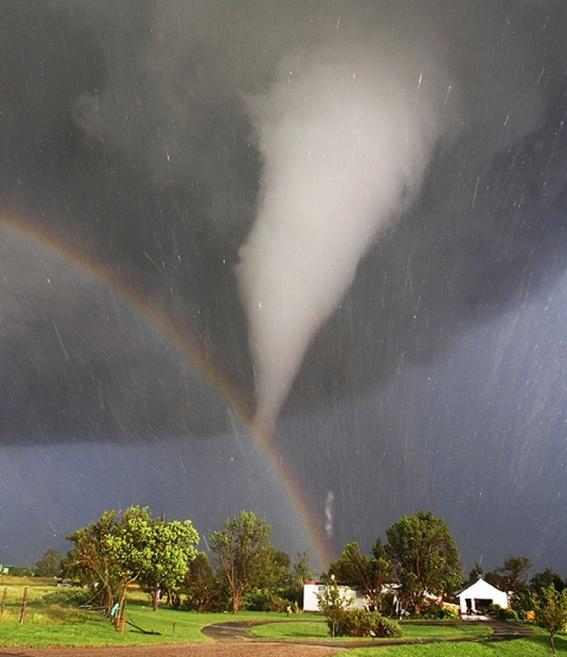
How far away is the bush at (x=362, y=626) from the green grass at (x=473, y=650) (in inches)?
284

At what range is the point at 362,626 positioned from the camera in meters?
44.7

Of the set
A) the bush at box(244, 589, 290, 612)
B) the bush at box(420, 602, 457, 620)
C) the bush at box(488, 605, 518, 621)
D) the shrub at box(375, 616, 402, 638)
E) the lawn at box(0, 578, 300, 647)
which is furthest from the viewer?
A: the bush at box(244, 589, 290, 612)

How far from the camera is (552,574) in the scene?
504 ft

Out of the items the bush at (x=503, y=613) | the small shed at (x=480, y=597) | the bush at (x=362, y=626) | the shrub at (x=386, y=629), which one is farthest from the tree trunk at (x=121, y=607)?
the small shed at (x=480, y=597)

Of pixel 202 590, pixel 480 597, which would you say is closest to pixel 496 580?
pixel 480 597

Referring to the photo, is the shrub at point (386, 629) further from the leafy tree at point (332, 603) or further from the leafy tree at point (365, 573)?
the leafy tree at point (365, 573)

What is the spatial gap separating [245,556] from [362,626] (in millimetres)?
51989

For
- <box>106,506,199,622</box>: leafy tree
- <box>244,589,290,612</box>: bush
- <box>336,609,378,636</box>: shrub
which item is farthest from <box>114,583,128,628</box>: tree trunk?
<box>244,589,290,612</box>: bush

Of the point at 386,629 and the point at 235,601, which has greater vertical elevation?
the point at 235,601

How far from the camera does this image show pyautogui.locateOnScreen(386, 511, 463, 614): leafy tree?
8894cm

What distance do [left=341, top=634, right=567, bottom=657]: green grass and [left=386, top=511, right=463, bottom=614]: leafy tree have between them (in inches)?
1628

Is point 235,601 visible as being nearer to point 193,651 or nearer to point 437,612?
point 437,612

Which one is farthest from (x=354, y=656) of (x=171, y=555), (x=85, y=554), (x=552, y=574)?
(x=552, y=574)

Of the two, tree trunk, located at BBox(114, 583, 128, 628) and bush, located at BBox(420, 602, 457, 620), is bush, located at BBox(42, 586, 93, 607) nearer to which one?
tree trunk, located at BBox(114, 583, 128, 628)
